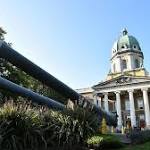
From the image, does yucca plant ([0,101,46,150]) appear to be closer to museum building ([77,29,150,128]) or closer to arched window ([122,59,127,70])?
museum building ([77,29,150,128])

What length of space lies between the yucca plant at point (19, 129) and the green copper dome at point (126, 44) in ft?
224

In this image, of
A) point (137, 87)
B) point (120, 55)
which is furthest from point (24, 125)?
Answer: point (120, 55)

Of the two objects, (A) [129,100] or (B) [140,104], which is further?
(B) [140,104]

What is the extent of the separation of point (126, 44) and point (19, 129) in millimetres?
70166

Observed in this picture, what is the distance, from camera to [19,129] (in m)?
10.8

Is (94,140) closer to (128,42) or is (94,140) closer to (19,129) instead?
(19,129)

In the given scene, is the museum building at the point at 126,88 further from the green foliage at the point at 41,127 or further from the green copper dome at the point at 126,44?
the green foliage at the point at 41,127

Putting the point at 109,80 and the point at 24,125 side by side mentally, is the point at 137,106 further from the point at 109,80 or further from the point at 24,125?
the point at 24,125

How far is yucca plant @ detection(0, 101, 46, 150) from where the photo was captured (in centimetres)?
1038

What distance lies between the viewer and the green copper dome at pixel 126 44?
258ft

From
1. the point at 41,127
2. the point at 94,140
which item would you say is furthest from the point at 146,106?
the point at 41,127

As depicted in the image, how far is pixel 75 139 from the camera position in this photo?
1265cm

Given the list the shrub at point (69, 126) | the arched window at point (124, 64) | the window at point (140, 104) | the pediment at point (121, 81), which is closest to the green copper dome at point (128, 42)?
the arched window at point (124, 64)

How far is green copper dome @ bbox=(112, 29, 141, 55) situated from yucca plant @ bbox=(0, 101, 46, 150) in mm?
68337
